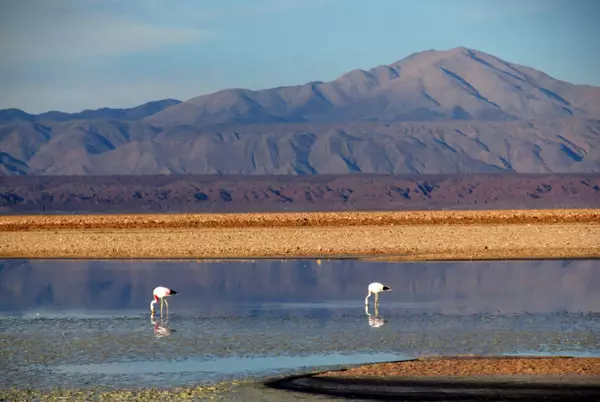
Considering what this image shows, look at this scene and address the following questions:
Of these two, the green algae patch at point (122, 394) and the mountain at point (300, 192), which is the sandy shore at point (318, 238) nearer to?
the green algae patch at point (122, 394)

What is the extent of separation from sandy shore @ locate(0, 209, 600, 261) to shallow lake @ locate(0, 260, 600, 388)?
6409mm

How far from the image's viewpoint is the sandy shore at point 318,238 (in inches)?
1727

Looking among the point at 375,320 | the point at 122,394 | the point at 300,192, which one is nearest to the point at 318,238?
the point at 375,320

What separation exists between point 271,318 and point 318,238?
2990 cm

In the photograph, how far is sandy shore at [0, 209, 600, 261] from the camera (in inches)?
1727

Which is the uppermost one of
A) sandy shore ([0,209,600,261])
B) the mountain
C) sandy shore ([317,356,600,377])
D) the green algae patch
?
the mountain

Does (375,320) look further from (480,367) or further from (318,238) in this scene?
(318,238)

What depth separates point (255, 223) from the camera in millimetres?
71312

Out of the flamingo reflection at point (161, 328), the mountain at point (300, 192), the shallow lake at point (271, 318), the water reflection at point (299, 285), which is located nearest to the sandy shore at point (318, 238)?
the water reflection at point (299, 285)

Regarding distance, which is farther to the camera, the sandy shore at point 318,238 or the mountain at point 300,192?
the mountain at point 300,192

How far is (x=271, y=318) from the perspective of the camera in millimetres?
23984

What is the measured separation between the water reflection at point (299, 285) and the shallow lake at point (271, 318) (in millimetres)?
48

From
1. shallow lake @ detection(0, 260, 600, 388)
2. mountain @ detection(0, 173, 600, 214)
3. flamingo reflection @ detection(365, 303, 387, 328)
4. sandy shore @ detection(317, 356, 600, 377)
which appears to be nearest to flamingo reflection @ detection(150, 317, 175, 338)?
shallow lake @ detection(0, 260, 600, 388)

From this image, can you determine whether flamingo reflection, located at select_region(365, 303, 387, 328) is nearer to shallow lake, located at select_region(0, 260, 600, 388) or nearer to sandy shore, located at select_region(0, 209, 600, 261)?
shallow lake, located at select_region(0, 260, 600, 388)
